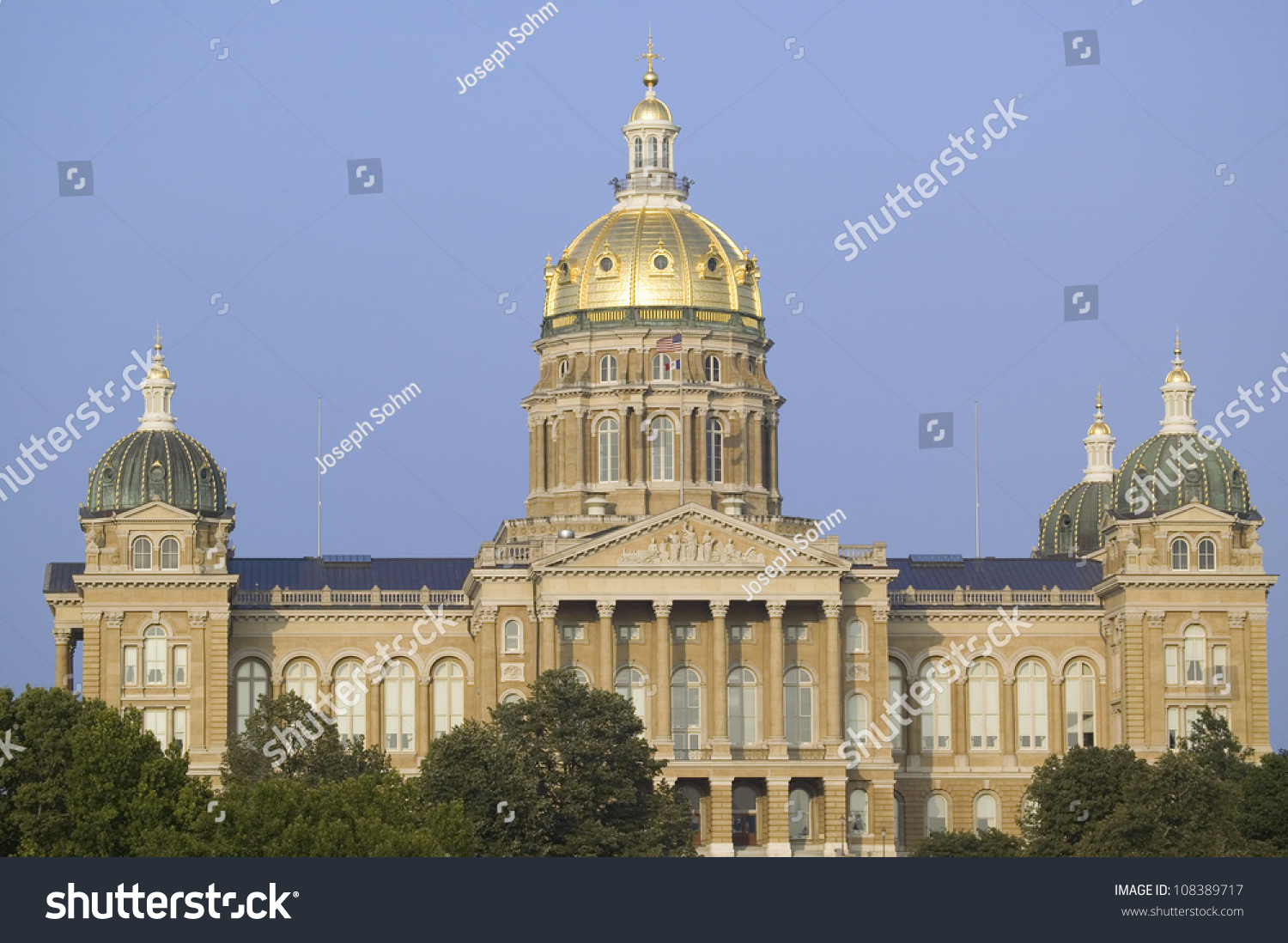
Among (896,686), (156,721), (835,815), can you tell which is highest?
(896,686)

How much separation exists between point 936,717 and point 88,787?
190 ft

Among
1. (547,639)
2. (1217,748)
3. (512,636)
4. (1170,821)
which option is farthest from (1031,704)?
(1170,821)

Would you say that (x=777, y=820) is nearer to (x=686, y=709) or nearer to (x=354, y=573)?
(x=686, y=709)

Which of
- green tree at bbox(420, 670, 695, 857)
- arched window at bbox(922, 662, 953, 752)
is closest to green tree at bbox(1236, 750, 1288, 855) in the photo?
green tree at bbox(420, 670, 695, 857)

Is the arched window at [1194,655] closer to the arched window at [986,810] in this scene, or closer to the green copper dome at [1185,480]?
the green copper dome at [1185,480]

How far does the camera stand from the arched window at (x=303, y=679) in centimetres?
16962

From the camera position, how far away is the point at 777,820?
16075cm

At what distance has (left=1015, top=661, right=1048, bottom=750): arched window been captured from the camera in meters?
173

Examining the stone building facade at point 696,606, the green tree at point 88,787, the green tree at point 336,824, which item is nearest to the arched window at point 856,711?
the stone building facade at point 696,606

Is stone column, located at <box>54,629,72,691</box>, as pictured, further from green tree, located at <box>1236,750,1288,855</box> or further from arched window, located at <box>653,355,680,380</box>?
green tree, located at <box>1236,750,1288,855</box>

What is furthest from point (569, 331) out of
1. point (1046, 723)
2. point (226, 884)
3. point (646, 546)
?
point (226, 884)

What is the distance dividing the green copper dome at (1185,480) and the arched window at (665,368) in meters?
22.0

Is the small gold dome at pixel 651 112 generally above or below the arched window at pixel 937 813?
above

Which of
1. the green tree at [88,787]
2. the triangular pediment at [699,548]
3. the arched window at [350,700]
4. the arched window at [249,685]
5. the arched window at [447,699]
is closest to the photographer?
the green tree at [88,787]
